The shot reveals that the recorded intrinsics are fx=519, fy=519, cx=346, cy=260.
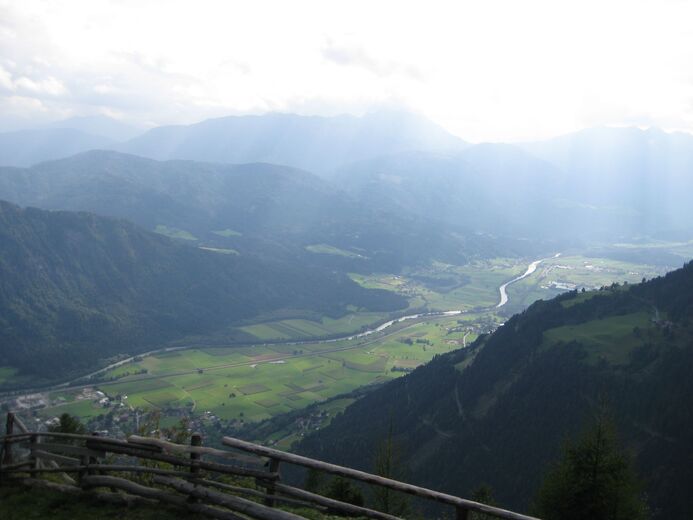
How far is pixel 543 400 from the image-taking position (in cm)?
9375

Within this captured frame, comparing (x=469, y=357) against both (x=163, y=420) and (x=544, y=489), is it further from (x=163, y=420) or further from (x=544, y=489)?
(x=544, y=489)

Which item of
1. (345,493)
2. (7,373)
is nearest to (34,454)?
(345,493)

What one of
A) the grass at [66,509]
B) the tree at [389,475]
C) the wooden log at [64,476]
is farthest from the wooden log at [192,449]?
the tree at [389,475]

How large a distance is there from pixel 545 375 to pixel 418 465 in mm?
30859

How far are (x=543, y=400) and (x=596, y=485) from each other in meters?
71.8

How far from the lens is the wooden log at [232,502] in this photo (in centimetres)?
1327

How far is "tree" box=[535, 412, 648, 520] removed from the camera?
2670 cm

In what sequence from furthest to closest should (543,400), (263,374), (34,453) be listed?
(263,374) → (543,400) → (34,453)

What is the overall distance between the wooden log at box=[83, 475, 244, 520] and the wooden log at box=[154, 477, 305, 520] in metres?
0.20

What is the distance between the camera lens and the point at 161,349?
188 m

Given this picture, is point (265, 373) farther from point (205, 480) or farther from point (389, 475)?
point (205, 480)

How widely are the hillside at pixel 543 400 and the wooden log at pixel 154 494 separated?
194ft

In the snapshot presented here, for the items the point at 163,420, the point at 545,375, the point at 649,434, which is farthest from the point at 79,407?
the point at 649,434

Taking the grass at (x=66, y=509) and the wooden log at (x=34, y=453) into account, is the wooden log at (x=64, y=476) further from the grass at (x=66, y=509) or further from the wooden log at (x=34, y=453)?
the grass at (x=66, y=509)
